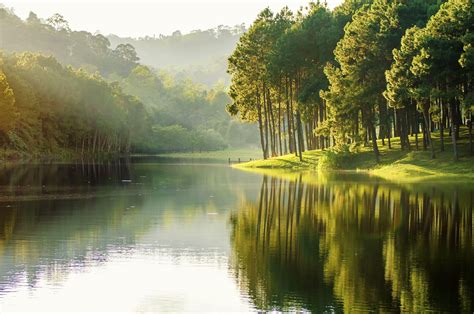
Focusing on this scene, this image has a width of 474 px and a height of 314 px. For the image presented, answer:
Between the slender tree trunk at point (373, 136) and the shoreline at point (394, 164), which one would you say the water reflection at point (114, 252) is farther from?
the slender tree trunk at point (373, 136)

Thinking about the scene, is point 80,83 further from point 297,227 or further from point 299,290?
point 299,290

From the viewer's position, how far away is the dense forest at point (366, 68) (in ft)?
255

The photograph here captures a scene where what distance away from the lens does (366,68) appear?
9144cm

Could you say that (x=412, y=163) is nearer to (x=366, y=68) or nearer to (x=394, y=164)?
(x=394, y=164)

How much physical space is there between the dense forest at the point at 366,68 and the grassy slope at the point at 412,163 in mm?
1187

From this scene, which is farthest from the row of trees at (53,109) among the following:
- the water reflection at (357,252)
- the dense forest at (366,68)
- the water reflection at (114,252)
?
the water reflection at (357,252)

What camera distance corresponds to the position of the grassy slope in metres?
77.1

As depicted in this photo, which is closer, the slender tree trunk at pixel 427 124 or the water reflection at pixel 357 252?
the water reflection at pixel 357 252

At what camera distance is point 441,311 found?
21672mm

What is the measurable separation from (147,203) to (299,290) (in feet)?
102

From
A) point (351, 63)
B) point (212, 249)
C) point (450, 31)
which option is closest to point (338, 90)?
point (351, 63)

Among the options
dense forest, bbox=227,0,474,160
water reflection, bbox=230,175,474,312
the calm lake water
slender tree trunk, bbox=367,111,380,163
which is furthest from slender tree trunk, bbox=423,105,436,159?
water reflection, bbox=230,175,474,312

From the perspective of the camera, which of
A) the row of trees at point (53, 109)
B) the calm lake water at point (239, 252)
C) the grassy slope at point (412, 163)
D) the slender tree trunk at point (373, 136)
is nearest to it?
the calm lake water at point (239, 252)

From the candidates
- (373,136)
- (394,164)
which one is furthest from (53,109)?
(394,164)
